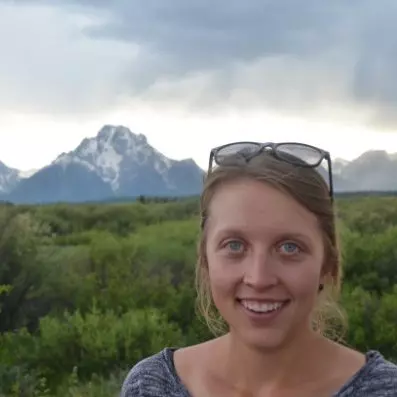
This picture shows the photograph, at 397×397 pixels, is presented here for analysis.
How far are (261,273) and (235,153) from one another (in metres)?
0.22

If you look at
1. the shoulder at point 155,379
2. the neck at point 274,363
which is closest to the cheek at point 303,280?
the neck at point 274,363

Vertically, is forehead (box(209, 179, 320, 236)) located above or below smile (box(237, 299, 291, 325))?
above

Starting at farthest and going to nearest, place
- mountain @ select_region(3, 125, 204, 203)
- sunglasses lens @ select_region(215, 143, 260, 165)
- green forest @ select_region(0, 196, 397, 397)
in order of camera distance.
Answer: mountain @ select_region(3, 125, 204, 203), green forest @ select_region(0, 196, 397, 397), sunglasses lens @ select_region(215, 143, 260, 165)

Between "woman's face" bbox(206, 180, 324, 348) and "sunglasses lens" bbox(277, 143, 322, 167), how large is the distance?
7 cm

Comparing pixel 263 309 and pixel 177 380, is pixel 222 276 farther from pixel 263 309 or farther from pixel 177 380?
pixel 177 380

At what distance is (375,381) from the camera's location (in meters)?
1.41

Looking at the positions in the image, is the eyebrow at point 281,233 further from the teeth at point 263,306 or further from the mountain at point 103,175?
the mountain at point 103,175

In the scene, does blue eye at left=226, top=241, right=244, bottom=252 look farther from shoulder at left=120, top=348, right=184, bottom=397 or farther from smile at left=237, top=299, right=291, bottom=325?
shoulder at left=120, top=348, right=184, bottom=397

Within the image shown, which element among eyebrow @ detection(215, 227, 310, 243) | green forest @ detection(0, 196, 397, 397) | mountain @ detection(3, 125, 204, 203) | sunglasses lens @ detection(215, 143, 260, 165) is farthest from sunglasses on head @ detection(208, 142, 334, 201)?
mountain @ detection(3, 125, 204, 203)

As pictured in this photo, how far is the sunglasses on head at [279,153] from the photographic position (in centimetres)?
140

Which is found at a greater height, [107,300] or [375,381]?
[375,381]

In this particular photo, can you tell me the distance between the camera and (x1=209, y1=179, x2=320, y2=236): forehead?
1.34m

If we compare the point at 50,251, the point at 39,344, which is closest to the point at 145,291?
the point at 50,251

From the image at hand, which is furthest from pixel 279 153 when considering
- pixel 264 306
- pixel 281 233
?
pixel 264 306
